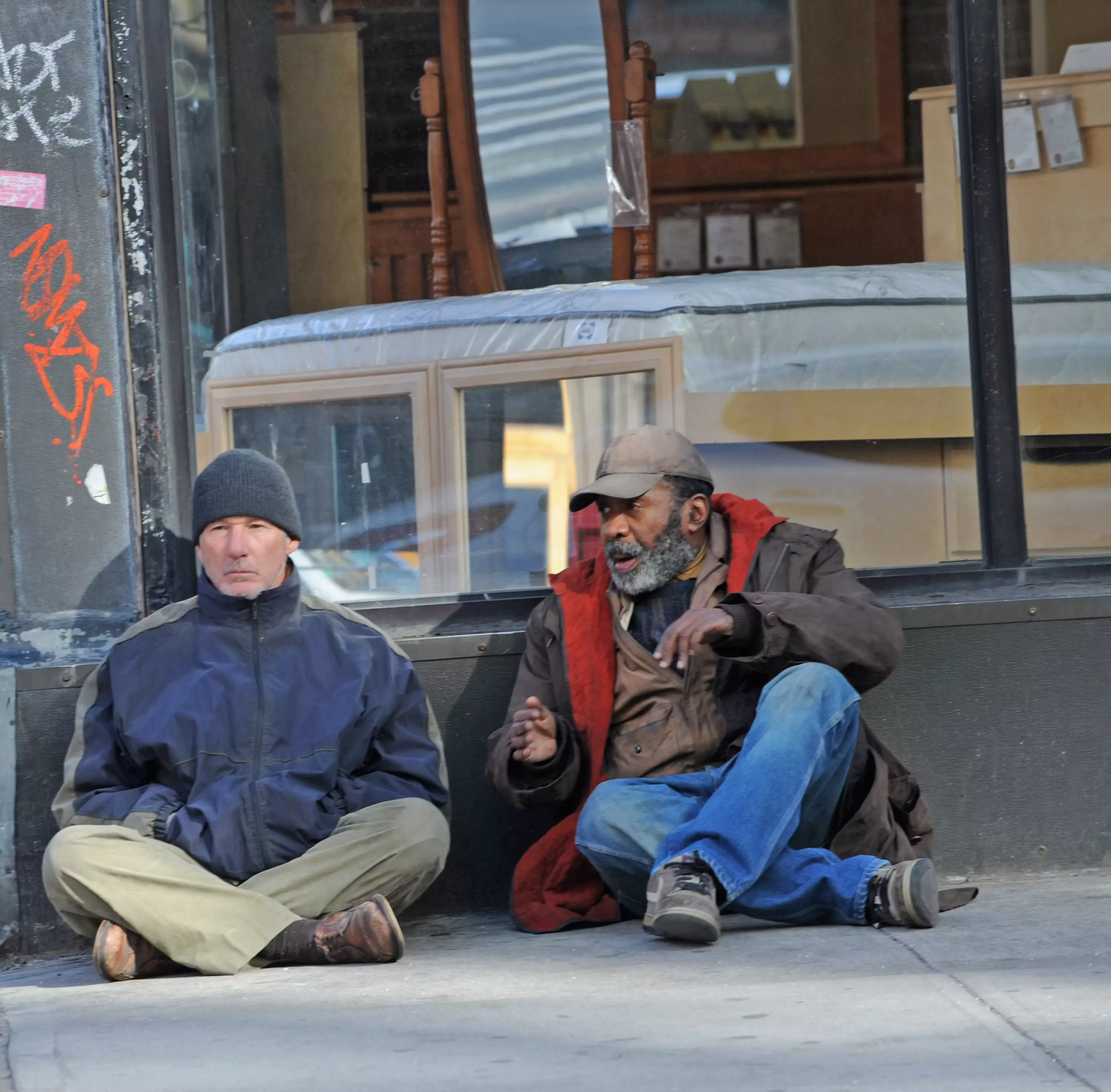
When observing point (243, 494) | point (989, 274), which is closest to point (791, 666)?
point (243, 494)

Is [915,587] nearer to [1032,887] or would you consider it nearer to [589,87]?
[1032,887]

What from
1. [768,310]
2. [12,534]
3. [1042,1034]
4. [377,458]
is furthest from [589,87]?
[1042,1034]

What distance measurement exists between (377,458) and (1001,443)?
170 cm

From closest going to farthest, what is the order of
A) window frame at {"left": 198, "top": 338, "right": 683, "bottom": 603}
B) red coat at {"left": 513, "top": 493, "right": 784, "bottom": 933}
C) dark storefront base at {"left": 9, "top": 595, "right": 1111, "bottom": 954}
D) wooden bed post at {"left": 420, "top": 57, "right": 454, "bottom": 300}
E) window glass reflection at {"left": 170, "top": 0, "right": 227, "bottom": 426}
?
1. red coat at {"left": 513, "top": 493, "right": 784, "bottom": 933}
2. dark storefront base at {"left": 9, "top": 595, "right": 1111, "bottom": 954}
3. window glass reflection at {"left": 170, "top": 0, "right": 227, "bottom": 426}
4. window frame at {"left": 198, "top": 338, "right": 683, "bottom": 603}
5. wooden bed post at {"left": 420, "top": 57, "right": 454, "bottom": 300}

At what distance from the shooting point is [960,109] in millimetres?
4715

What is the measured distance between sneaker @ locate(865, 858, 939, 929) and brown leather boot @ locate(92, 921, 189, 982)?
4.88ft

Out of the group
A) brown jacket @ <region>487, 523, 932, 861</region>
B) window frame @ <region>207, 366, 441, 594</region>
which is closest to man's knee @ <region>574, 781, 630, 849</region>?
brown jacket @ <region>487, 523, 932, 861</region>

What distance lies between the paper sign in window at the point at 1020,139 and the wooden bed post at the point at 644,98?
1.06 meters

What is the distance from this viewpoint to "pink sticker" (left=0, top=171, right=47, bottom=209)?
13.7 ft

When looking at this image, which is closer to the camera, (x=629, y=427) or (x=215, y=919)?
(x=215, y=919)

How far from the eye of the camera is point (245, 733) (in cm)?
382

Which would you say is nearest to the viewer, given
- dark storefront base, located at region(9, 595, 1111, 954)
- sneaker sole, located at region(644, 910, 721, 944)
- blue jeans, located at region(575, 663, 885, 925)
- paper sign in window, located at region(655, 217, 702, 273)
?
sneaker sole, located at region(644, 910, 721, 944)

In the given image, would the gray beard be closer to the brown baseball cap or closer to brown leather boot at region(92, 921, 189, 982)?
the brown baseball cap

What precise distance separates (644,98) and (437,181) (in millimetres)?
717
